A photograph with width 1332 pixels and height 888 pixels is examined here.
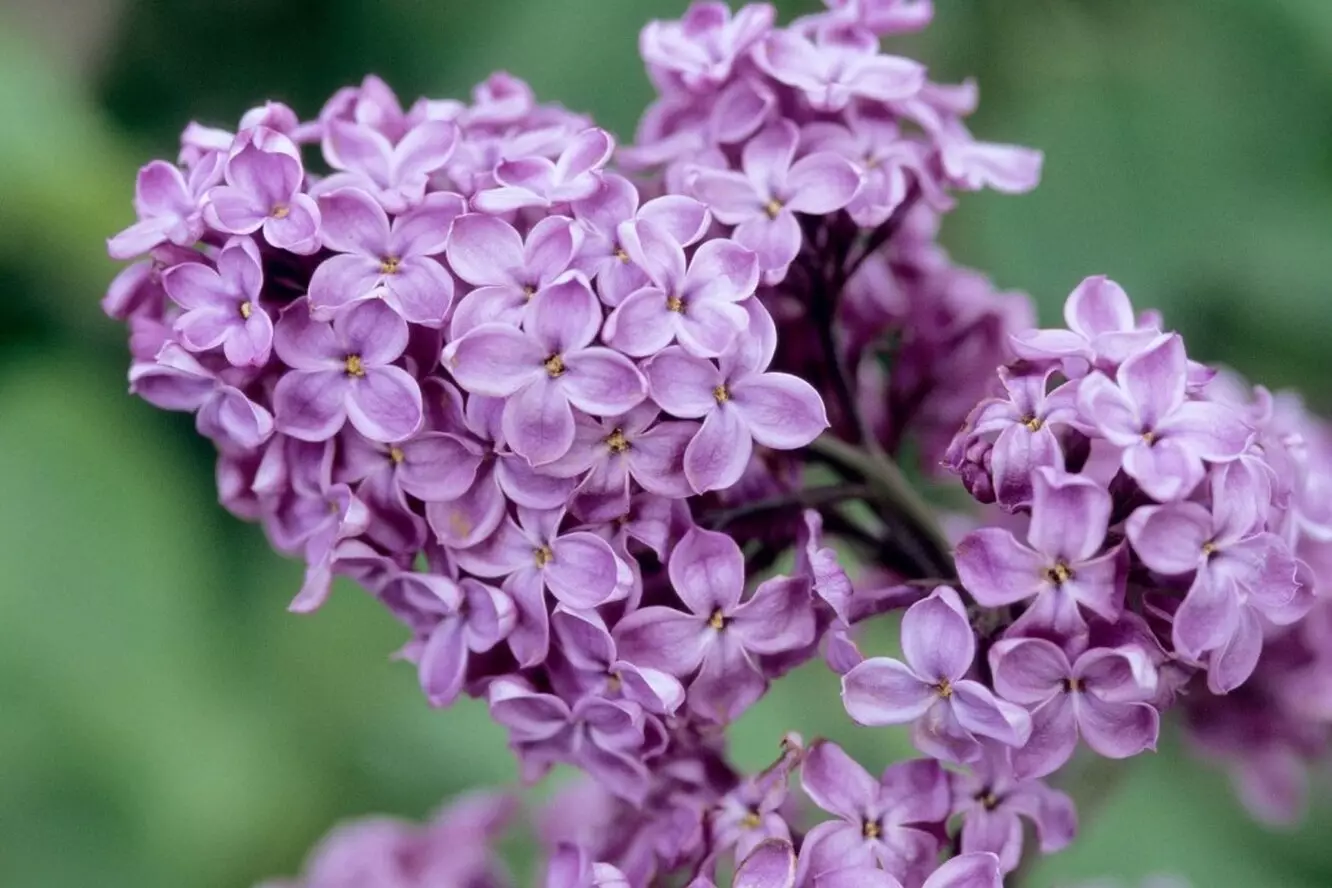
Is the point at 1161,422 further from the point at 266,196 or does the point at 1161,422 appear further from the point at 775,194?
the point at 266,196

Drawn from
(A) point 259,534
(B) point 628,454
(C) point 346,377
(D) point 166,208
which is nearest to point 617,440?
(B) point 628,454

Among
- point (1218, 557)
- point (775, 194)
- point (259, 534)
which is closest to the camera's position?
point (1218, 557)

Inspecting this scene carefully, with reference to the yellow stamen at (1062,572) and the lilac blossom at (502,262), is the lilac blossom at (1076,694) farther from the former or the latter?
the lilac blossom at (502,262)

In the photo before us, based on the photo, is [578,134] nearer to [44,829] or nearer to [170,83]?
[44,829]

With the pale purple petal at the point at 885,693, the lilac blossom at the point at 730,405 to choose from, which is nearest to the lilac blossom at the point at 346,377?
the lilac blossom at the point at 730,405

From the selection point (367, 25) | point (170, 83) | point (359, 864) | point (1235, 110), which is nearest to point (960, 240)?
point (1235, 110)

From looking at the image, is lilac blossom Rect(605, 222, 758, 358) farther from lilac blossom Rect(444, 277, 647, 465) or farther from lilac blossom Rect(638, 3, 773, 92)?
lilac blossom Rect(638, 3, 773, 92)
